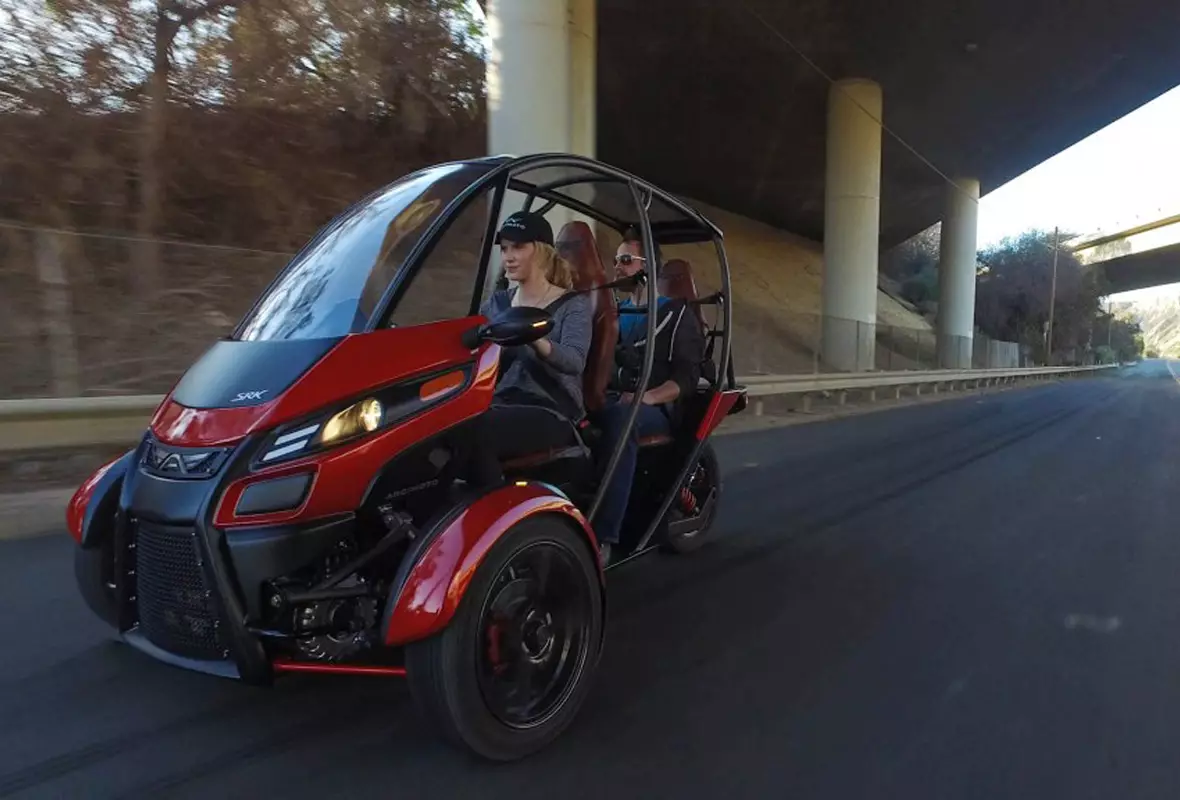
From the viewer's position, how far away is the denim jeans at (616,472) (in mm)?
4090

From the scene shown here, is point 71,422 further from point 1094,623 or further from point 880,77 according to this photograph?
point 880,77

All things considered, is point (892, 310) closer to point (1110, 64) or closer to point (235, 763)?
point (1110, 64)

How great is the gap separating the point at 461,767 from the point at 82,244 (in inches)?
287

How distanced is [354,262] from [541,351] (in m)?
0.75

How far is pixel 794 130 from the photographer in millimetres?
35062

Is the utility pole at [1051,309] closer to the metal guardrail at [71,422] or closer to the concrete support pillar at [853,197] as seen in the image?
the concrete support pillar at [853,197]

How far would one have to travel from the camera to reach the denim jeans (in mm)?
4090

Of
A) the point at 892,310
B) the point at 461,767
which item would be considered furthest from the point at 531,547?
the point at 892,310

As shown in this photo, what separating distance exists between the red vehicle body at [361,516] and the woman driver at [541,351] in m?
0.20

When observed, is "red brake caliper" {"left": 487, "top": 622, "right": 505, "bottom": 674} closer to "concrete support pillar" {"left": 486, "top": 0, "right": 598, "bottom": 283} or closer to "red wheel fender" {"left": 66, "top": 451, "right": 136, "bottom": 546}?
"red wheel fender" {"left": 66, "top": 451, "right": 136, "bottom": 546}

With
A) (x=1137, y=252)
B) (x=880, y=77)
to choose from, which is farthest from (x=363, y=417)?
(x=1137, y=252)

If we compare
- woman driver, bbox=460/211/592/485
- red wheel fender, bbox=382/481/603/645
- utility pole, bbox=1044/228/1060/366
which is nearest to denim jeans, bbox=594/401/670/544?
woman driver, bbox=460/211/592/485

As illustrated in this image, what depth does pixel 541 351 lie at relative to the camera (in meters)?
3.42

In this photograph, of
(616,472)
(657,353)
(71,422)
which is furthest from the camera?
(71,422)
